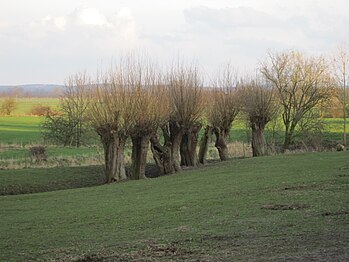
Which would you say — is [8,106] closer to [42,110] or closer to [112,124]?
[42,110]

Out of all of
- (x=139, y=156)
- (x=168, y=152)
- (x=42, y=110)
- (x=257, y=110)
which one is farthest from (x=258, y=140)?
(x=42, y=110)

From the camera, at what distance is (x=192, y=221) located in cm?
1555

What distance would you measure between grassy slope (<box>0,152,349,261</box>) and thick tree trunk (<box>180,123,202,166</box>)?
12.2 meters

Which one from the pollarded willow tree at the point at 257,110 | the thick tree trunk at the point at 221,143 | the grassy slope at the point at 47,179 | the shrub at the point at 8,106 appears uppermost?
the shrub at the point at 8,106

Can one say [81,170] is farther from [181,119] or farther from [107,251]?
[107,251]

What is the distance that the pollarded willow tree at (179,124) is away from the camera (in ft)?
118

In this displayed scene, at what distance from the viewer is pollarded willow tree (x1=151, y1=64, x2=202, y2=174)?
1416 inches

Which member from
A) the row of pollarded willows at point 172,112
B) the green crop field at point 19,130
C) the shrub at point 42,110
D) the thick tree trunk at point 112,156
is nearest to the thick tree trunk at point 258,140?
the row of pollarded willows at point 172,112

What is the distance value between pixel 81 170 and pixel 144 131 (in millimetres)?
5815

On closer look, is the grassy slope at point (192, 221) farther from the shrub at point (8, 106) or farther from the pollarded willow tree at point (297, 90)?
the shrub at point (8, 106)

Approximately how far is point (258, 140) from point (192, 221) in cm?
2959

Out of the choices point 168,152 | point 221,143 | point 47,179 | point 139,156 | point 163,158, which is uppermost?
point 221,143

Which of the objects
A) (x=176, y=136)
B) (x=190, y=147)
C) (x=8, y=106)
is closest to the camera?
(x=176, y=136)

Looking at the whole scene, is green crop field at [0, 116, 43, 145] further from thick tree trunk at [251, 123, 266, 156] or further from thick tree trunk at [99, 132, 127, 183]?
thick tree trunk at [99, 132, 127, 183]
